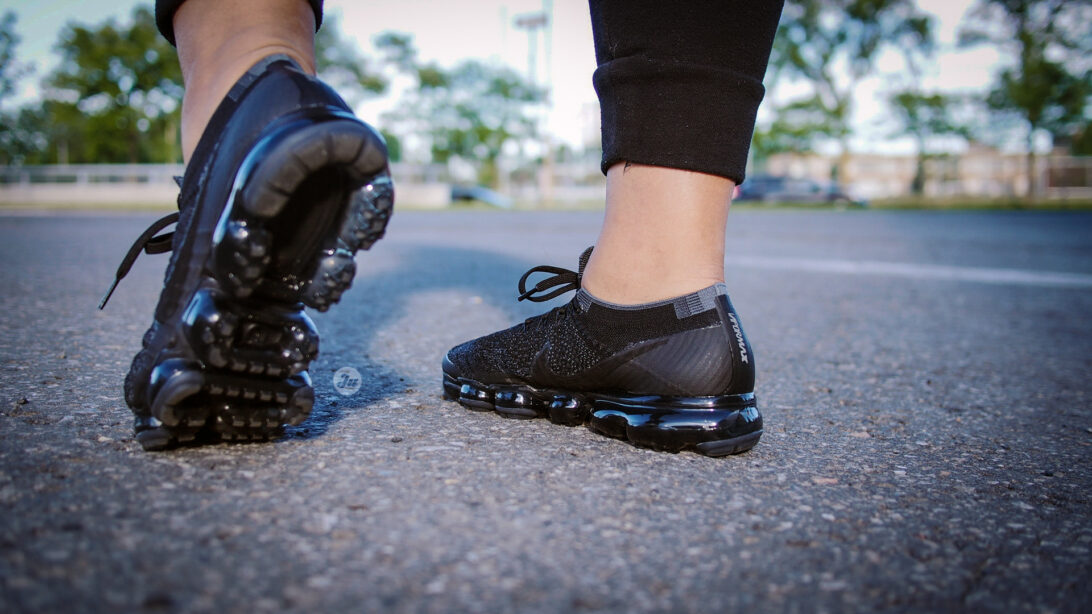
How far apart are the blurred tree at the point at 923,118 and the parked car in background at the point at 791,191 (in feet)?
21.9

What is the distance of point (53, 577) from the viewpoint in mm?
622

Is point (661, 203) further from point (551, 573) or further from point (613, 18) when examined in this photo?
point (551, 573)

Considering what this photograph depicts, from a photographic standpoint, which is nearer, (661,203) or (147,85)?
(661,203)

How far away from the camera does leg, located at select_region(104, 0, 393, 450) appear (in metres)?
0.88

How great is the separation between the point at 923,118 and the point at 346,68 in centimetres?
2417

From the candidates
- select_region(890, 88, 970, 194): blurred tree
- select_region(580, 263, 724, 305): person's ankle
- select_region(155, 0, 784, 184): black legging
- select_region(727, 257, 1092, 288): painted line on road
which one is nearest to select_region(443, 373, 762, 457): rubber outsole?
select_region(580, 263, 724, 305): person's ankle

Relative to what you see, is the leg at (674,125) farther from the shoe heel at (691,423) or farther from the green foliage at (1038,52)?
the green foliage at (1038,52)

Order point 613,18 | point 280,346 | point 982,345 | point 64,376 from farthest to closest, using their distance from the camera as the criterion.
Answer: point 982,345
point 64,376
point 613,18
point 280,346

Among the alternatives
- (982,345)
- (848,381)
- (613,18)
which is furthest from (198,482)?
(982,345)

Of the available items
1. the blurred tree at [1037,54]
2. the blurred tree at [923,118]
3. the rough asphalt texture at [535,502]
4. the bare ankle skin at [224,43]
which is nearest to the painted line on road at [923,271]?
the rough asphalt texture at [535,502]

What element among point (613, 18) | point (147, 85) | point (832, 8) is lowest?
point (613, 18)

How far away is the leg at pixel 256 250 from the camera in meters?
0.88

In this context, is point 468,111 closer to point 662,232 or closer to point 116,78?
point 116,78

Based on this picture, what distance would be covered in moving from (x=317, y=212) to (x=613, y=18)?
506mm
